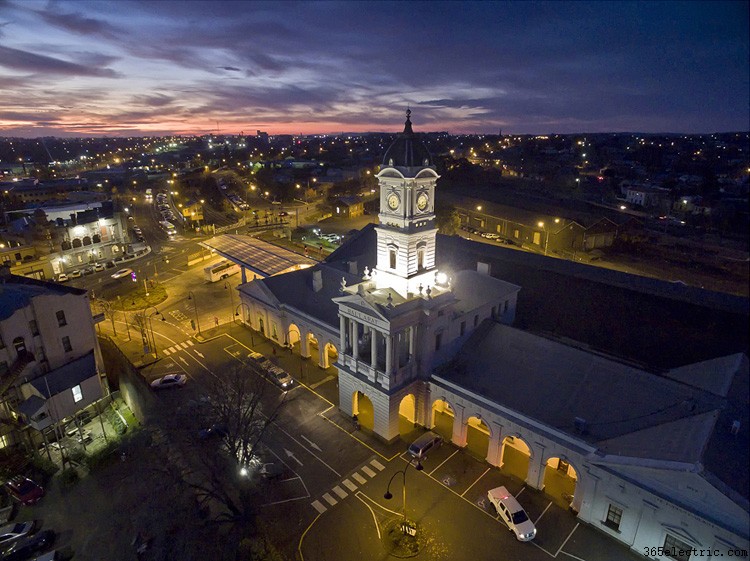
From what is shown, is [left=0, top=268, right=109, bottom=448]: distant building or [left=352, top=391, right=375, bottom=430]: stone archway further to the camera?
[left=352, top=391, right=375, bottom=430]: stone archway

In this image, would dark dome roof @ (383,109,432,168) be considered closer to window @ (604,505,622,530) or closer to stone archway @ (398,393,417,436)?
stone archway @ (398,393,417,436)

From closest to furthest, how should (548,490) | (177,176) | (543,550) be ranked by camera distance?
1. (543,550)
2. (548,490)
3. (177,176)

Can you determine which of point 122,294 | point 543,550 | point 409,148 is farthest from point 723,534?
point 122,294

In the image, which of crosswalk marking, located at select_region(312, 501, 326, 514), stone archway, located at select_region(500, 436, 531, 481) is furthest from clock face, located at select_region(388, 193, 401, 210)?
crosswalk marking, located at select_region(312, 501, 326, 514)

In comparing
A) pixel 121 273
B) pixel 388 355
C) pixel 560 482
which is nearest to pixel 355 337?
pixel 388 355

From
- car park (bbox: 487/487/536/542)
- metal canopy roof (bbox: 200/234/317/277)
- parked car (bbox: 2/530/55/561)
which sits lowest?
parked car (bbox: 2/530/55/561)

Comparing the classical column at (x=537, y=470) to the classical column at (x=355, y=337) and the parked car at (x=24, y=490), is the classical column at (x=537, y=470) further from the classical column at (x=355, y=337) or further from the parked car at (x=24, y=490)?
the parked car at (x=24, y=490)

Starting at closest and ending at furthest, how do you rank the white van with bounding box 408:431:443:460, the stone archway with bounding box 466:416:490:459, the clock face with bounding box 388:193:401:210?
1. the clock face with bounding box 388:193:401:210
2. the white van with bounding box 408:431:443:460
3. the stone archway with bounding box 466:416:490:459

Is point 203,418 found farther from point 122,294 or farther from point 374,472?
point 122,294
